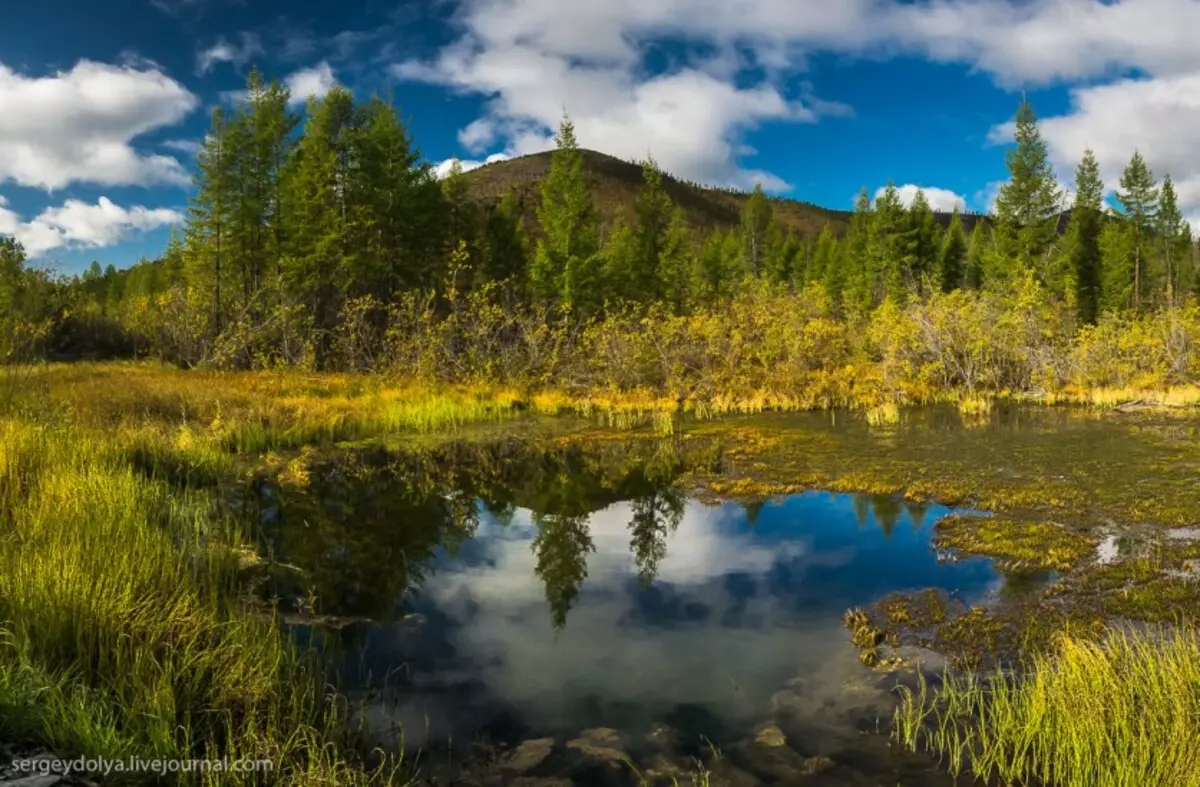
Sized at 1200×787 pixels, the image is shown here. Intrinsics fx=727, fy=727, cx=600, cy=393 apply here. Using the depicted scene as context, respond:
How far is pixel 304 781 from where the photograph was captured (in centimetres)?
386

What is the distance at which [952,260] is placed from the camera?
2625 inches

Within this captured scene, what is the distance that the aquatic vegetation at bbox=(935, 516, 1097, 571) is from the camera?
8773 millimetres

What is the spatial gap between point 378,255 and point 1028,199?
4579 centimetres

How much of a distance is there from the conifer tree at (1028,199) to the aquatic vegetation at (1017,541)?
4877cm

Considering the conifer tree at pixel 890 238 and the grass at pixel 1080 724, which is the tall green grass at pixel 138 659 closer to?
the grass at pixel 1080 724

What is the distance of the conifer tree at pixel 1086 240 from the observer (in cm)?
5666

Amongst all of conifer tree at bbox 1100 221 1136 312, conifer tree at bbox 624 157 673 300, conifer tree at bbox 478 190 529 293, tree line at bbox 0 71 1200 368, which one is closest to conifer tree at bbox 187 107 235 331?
tree line at bbox 0 71 1200 368

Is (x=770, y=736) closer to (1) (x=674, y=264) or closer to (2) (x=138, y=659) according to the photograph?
(2) (x=138, y=659)

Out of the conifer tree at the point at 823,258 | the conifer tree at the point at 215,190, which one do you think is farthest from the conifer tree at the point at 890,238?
the conifer tree at the point at 215,190

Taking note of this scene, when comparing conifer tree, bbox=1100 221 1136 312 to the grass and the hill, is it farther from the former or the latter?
the hill

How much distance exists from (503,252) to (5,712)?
46392 mm

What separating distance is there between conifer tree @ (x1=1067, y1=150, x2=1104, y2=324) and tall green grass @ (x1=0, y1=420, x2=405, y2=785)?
63.2 meters

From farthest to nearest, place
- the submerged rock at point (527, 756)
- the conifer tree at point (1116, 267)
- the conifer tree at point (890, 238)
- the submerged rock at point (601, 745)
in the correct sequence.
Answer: the conifer tree at point (890, 238), the conifer tree at point (1116, 267), the submerged rock at point (601, 745), the submerged rock at point (527, 756)

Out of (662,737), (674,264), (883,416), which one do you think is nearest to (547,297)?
(674,264)
